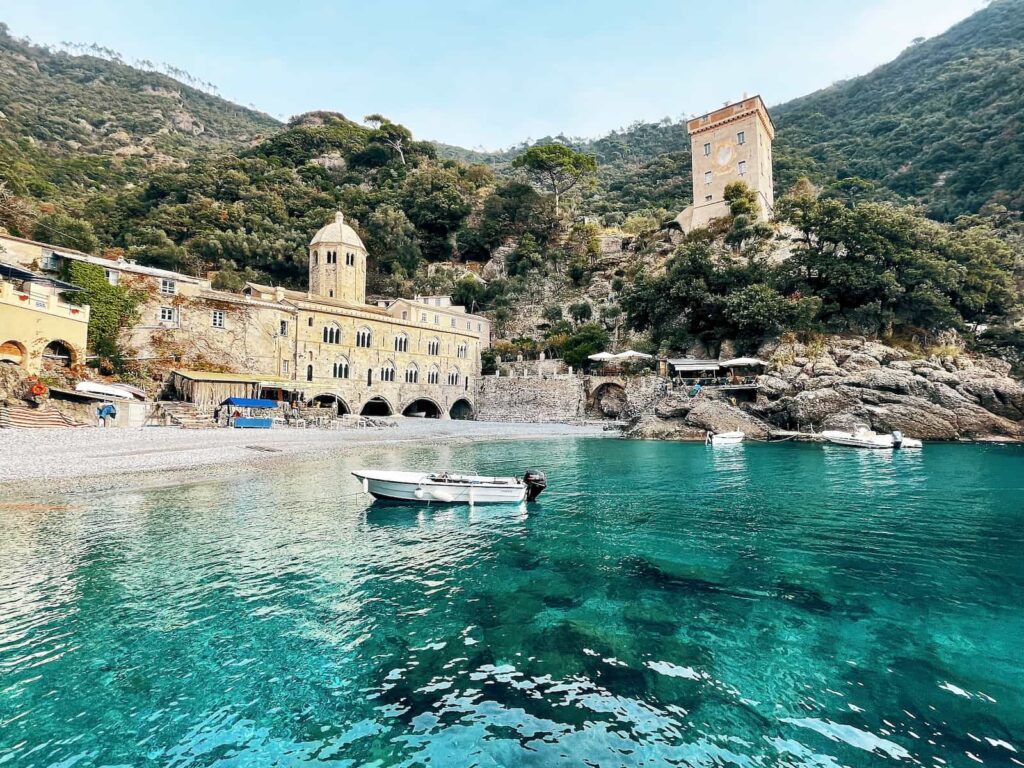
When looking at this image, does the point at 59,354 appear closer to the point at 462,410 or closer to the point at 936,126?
the point at 462,410

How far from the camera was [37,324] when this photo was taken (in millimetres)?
24422

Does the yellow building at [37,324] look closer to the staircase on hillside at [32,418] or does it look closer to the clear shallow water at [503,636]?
the staircase on hillside at [32,418]

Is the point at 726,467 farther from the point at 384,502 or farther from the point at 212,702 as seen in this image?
Answer: the point at 212,702

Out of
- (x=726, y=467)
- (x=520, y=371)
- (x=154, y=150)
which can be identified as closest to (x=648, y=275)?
(x=520, y=371)

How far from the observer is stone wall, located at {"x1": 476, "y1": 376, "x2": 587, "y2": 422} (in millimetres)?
43000

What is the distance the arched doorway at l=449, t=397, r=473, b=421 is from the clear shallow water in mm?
34128

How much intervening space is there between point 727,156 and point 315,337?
48998 mm

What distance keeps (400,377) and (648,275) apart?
2628 cm

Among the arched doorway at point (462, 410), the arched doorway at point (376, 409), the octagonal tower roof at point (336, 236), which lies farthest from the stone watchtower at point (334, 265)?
the arched doorway at point (462, 410)

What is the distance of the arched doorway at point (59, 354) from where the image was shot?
25891 millimetres

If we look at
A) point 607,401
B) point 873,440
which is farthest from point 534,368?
point 873,440

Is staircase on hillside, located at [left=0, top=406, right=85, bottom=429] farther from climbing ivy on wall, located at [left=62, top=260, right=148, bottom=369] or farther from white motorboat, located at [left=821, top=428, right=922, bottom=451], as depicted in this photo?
white motorboat, located at [left=821, top=428, right=922, bottom=451]

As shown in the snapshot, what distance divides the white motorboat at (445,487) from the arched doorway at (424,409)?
1243 inches

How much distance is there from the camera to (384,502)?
13.6m
